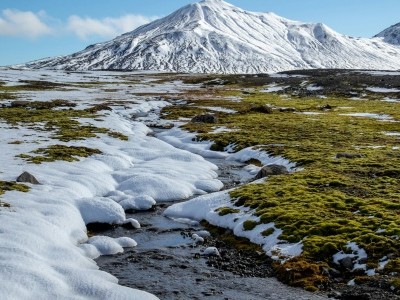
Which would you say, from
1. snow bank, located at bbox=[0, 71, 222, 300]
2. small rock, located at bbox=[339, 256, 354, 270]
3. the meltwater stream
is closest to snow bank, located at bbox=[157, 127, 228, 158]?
snow bank, located at bbox=[0, 71, 222, 300]

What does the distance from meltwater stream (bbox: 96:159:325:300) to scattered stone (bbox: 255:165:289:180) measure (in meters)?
11.6

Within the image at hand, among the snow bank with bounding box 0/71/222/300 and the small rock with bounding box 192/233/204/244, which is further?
the small rock with bounding box 192/233/204/244

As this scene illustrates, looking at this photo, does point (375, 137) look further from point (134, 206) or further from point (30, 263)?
point (30, 263)

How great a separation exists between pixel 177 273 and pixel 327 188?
48.0 ft

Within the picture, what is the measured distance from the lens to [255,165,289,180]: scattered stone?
33969 mm

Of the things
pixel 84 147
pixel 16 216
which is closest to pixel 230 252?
pixel 16 216

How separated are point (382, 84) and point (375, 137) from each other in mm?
101490

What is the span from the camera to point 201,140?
52.6m

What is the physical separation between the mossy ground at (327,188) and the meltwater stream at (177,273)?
1.92 meters

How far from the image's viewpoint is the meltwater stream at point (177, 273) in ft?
53.9

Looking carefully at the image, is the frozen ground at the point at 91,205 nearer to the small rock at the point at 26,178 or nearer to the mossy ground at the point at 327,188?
the small rock at the point at 26,178

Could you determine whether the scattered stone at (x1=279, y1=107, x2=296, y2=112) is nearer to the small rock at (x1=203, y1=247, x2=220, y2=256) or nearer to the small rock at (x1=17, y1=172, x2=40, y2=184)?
the small rock at (x1=17, y1=172, x2=40, y2=184)

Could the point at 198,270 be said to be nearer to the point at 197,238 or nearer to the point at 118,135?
the point at 197,238

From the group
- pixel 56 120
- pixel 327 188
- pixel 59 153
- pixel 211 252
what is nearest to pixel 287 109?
pixel 56 120
